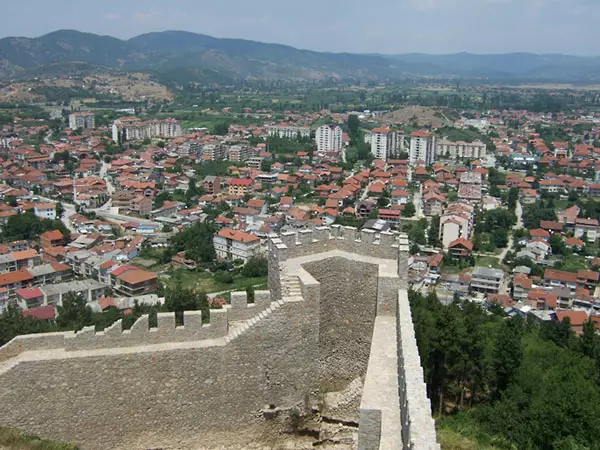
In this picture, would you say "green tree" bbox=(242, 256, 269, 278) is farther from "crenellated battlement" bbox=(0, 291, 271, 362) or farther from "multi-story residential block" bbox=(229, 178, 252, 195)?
"crenellated battlement" bbox=(0, 291, 271, 362)

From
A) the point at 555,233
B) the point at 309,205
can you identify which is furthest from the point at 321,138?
the point at 555,233

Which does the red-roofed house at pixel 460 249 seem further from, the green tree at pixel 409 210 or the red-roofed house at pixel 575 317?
the red-roofed house at pixel 575 317

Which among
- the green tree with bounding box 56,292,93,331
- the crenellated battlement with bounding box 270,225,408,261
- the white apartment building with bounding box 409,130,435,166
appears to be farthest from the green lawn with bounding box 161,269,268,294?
the white apartment building with bounding box 409,130,435,166

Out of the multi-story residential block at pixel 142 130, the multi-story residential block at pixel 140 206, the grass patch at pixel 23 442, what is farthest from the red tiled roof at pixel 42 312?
the multi-story residential block at pixel 142 130

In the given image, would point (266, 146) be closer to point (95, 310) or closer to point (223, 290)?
point (223, 290)

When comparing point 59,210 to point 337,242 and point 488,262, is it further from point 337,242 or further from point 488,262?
point 337,242
